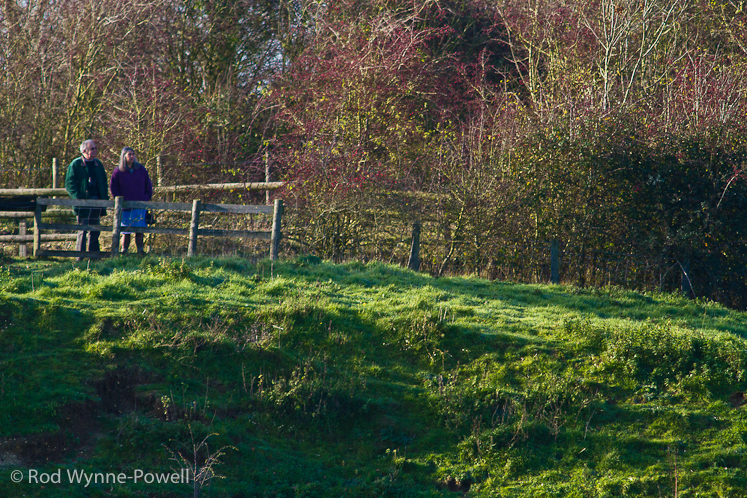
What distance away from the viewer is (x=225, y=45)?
2050 centimetres

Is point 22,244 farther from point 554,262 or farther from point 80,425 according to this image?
point 554,262

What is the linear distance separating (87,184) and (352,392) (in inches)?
267

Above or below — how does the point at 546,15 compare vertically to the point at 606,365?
above

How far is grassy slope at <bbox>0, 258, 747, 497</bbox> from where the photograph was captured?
241 inches

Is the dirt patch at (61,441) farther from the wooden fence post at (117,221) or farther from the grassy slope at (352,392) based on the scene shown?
the wooden fence post at (117,221)

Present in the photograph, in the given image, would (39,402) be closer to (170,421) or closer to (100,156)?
(170,421)

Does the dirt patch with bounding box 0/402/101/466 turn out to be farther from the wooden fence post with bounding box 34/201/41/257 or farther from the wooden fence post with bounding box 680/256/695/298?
the wooden fence post with bounding box 680/256/695/298

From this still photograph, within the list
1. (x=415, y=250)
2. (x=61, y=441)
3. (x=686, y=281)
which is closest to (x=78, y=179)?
(x=415, y=250)

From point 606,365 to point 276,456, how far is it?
12.2 ft

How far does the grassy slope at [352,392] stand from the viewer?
6.12m

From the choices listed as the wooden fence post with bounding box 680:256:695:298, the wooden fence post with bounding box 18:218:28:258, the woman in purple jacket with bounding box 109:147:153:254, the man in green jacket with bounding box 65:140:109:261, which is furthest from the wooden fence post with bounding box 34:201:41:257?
the wooden fence post with bounding box 680:256:695:298

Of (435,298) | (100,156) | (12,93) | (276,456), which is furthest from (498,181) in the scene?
(12,93)

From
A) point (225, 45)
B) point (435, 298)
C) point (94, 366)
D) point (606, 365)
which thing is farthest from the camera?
point (225, 45)

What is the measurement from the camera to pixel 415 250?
12.1 metres
